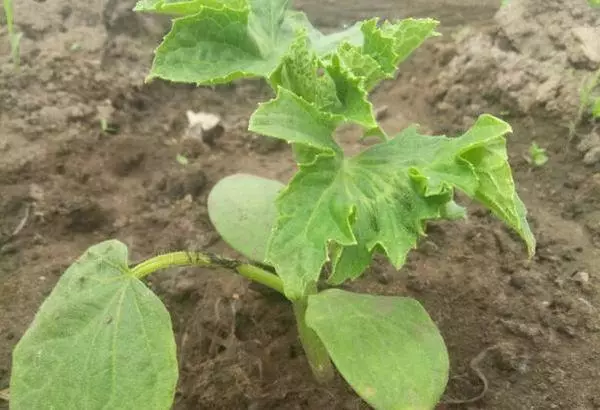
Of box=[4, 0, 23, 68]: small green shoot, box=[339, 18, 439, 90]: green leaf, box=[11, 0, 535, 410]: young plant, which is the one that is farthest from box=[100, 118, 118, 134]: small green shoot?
box=[339, 18, 439, 90]: green leaf

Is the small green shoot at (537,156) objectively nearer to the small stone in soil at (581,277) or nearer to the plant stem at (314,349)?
the small stone in soil at (581,277)

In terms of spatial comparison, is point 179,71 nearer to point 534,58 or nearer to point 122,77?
point 122,77

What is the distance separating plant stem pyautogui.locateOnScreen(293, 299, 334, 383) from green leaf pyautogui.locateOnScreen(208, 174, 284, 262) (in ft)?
0.51

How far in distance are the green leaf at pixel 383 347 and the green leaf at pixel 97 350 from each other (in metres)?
0.32

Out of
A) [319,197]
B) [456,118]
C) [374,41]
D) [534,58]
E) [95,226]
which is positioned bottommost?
[95,226]

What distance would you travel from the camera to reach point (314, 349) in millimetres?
1769

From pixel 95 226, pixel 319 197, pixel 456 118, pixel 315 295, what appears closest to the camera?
pixel 319 197

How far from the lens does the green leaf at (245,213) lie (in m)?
1.81

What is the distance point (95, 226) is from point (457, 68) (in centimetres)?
143

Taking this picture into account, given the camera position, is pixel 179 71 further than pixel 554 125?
No

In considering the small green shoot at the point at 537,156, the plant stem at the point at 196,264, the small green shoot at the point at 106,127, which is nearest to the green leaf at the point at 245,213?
the plant stem at the point at 196,264

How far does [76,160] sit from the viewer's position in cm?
245

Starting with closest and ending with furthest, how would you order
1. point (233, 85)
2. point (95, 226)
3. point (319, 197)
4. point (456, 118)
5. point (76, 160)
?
1. point (319, 197)
2. point (95, 226)
3. point (76, 160)
4. point (456, 118)
5. point (233, 85)

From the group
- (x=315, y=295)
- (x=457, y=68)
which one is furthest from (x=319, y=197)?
(x=457, y=68)
